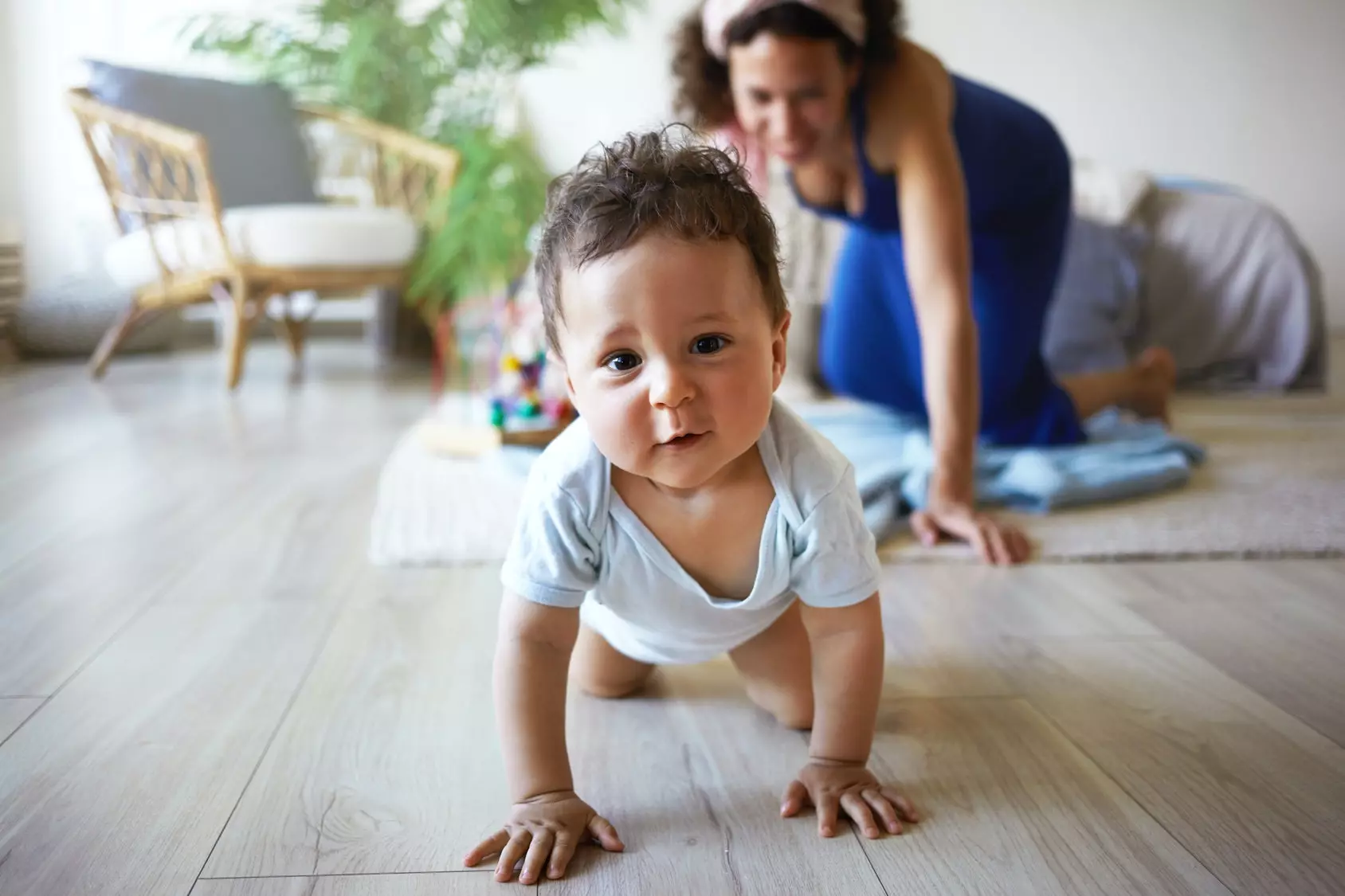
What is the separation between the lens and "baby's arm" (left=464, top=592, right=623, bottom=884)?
723 millimetres

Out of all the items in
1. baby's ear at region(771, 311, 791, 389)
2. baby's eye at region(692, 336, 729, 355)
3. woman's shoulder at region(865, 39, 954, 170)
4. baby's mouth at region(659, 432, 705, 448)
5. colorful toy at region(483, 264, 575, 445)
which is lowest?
colorful toy at region(483, 264, 575, 445)

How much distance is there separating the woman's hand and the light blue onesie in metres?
0.60

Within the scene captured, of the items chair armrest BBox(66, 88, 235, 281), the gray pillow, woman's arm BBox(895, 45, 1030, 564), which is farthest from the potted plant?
woman's arm BBox(895, 45, 1030, 564)

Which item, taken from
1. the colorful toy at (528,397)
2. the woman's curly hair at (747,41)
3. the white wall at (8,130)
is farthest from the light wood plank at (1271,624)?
the white wall at (8,130)

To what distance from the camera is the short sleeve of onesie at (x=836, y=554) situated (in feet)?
2.58

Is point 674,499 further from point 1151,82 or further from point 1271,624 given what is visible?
point 1151,82

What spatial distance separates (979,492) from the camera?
158 cm

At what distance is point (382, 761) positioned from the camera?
85 centimetres

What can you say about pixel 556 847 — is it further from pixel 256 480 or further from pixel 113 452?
pixel 113 452

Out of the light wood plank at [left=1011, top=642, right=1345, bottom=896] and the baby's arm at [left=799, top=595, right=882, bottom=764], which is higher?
the baby's arm at [left=799, top=595, right=882, bottom=764]

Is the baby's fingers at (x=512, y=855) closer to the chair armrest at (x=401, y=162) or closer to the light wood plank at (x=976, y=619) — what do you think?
the light wood plank at (x=976, y=619)

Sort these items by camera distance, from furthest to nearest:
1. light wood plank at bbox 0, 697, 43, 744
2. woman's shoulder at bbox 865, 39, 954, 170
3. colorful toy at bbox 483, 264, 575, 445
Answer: colorful toy at bbox 483, 264, 575, 445, woman's shoulder at bbox 865, 39, 954, 170, light wood plank at bbox 0, 697, 43, 744

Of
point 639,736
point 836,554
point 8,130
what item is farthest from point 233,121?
point 836,554

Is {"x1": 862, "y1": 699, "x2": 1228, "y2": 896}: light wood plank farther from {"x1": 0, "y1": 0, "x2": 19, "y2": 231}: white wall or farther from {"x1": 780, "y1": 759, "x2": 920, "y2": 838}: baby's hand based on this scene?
{"x1": 0, "y1": 0, "x2": 19, "y2": 231}: white wall
